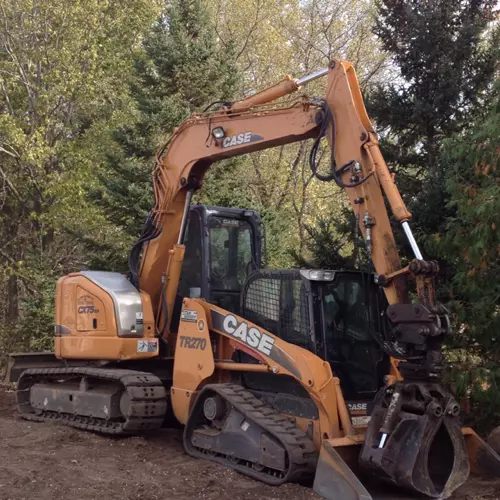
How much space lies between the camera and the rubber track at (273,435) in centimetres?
643

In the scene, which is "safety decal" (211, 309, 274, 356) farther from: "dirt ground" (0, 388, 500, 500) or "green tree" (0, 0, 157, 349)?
"green tree" (0, 0, 157, 349)

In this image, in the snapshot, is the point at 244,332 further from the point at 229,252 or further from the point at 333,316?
the point at 229,252

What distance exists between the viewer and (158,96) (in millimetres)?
16750

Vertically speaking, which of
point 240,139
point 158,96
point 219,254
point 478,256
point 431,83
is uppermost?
point 158,96

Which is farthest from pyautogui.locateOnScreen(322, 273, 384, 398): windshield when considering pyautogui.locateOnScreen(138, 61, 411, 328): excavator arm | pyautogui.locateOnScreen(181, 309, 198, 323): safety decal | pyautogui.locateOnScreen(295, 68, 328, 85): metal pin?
pyautogui.locateOnScreen(295, 68, 328, 85): metal pin

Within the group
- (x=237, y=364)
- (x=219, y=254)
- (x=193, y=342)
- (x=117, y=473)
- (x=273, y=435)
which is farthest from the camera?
(x=219, y=254)

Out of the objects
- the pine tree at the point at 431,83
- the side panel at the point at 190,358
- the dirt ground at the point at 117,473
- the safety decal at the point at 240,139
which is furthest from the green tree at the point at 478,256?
the side panel at the point at 190,358

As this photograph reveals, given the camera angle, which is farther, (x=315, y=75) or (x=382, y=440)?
(x=315, y=75)

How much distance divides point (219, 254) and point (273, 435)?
2.95 meters

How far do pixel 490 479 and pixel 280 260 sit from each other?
1083 cm

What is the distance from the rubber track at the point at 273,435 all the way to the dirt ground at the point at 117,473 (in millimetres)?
109

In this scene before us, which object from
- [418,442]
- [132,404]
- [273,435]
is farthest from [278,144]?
[418,442]

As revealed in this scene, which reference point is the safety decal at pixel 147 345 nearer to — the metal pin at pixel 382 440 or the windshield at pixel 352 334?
the windshield at pixel 352 334

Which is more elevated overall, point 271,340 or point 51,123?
point 51,123
